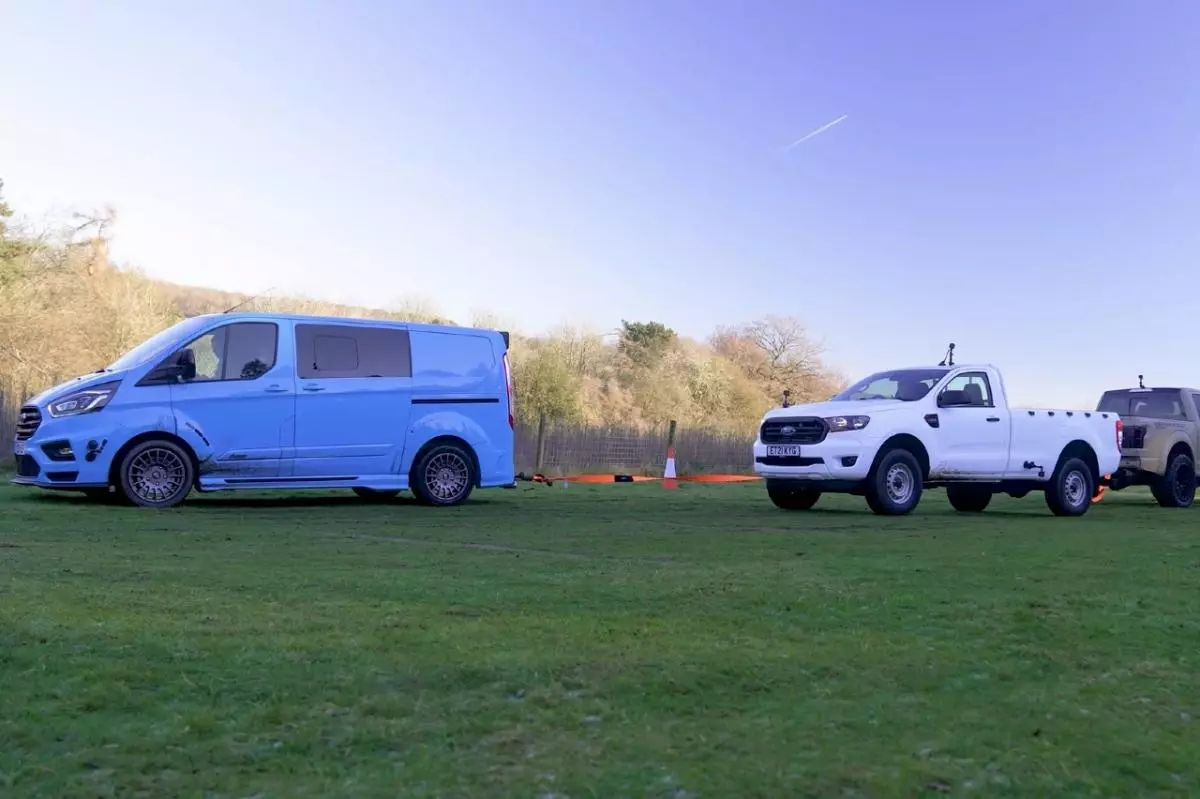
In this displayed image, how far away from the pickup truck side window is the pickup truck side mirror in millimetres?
35

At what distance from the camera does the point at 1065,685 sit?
159 inches

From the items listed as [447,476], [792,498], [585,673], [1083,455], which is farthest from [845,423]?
[585,673]

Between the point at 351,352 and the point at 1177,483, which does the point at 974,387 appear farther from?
the point at 351,352

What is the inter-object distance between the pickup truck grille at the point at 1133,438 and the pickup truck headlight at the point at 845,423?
6275 millimetres

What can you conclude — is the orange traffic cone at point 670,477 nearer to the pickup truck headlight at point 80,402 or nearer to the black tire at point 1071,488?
the black tire at point 1071,488

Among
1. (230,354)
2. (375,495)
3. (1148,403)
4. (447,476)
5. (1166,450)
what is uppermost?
(230,354)

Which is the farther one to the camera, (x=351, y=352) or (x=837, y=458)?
(x=837, y=458)

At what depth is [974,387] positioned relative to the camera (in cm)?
1447

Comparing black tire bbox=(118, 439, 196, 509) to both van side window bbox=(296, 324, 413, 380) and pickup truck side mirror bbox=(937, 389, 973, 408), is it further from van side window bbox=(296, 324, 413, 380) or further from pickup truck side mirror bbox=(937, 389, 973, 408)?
pickup truck side mirror bbox=(937, 389, 973, 408)

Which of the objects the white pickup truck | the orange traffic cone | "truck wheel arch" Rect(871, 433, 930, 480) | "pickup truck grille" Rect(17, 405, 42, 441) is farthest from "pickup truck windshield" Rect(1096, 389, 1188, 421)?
"pickup truck grille" Rect(17, 405, 42, 441)

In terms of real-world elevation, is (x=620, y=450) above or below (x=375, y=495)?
above

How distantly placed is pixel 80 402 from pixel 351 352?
282 centimetres

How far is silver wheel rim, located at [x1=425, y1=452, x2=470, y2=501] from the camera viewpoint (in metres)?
13.3

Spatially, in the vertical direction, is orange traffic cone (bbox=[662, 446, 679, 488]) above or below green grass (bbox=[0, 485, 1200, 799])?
above
